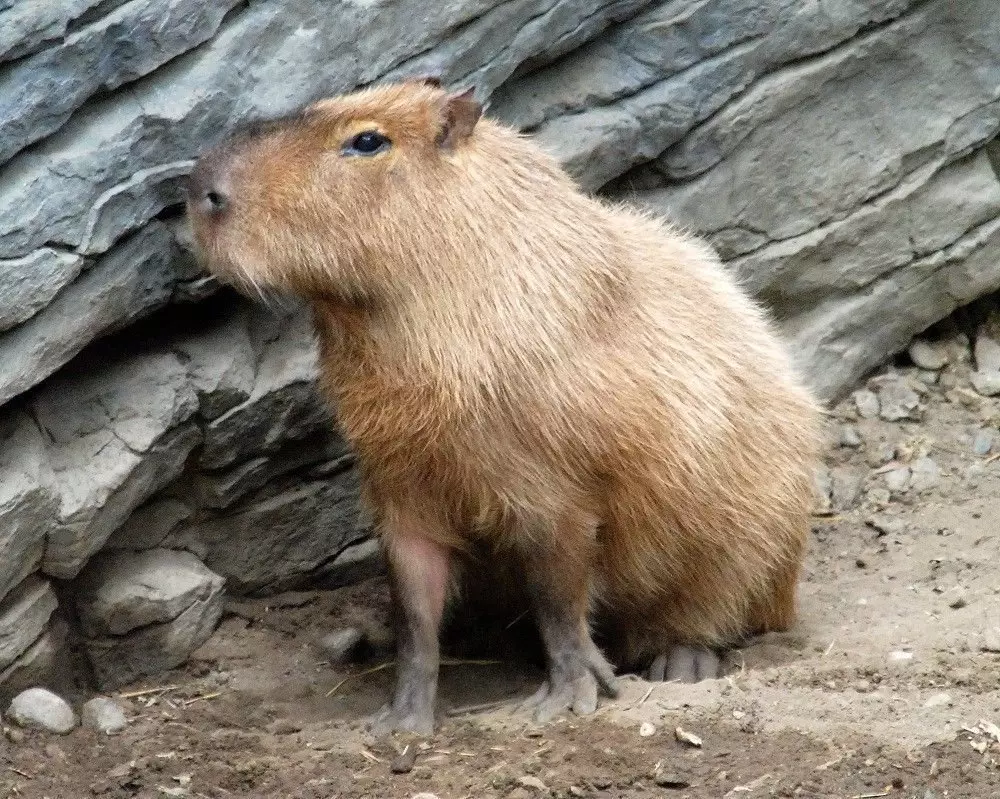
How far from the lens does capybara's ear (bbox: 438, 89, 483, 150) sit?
4.59m

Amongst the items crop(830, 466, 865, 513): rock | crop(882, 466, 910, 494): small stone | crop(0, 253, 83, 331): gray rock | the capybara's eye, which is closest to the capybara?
the capybara's eye

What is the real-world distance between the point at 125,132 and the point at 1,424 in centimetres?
88

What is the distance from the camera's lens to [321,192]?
4523 millimetres

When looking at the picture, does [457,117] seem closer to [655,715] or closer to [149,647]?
[655,715]

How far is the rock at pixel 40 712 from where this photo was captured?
4.58 meters

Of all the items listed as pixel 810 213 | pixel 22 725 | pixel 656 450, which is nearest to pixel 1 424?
pixel 22 725

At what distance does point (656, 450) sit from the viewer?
4.91m

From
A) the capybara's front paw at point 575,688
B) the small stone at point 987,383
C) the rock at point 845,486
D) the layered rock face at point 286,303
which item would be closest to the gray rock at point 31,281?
the layered rock face at point 286,303

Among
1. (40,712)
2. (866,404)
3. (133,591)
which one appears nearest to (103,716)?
(40,712)

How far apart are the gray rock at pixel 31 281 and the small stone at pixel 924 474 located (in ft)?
11.7

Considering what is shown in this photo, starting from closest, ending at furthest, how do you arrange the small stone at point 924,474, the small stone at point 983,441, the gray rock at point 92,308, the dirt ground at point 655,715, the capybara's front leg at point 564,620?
the dirt ground at point 655,715
the gray rock at point 92,308
the capybara's front leg at point 564,620
the small stone at point 924,474
the small stone at point 983,441

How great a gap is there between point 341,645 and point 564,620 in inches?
34.1

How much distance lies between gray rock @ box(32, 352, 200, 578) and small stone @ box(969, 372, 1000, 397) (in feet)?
11.8

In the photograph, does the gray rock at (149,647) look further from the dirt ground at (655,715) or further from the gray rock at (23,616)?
the gray rock at (23,616)
